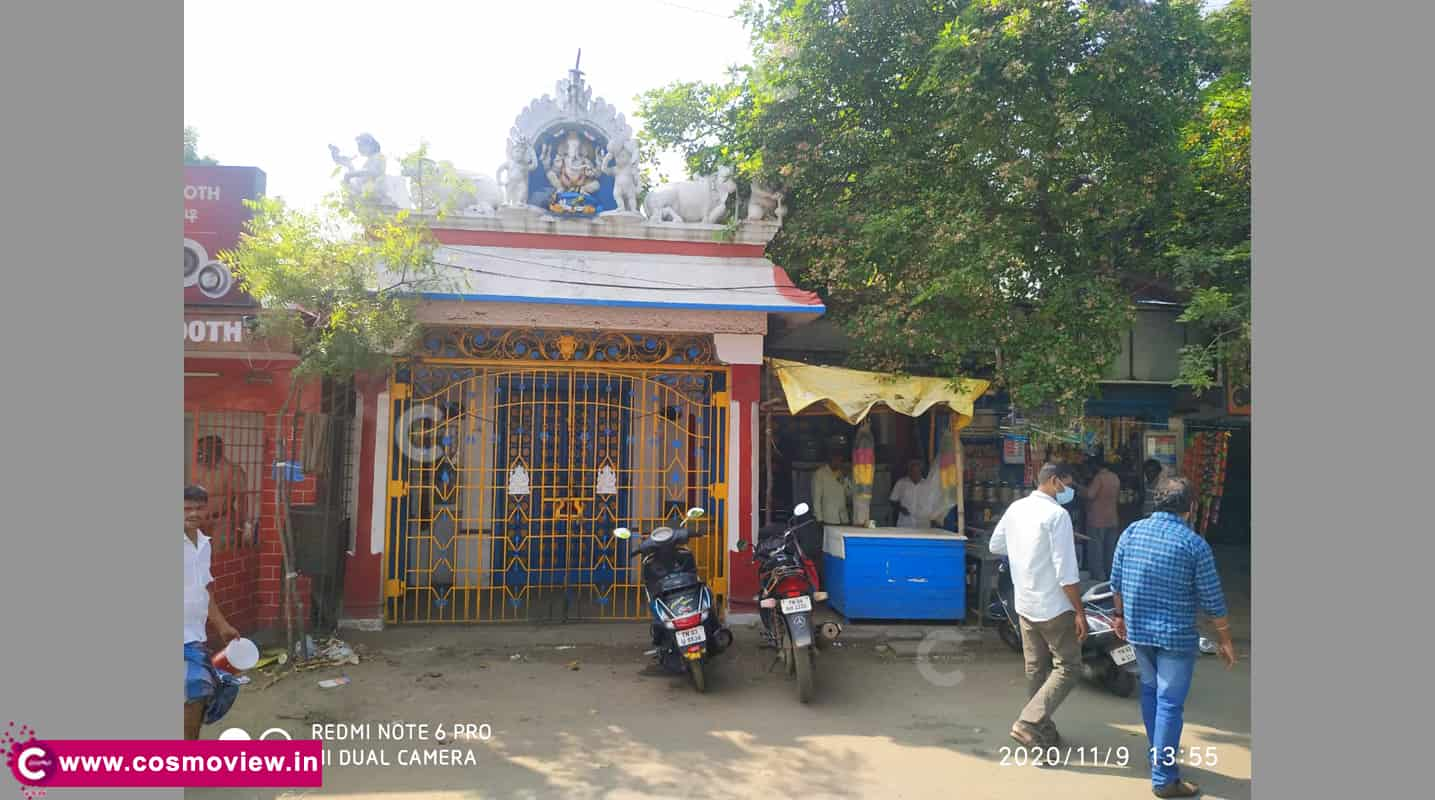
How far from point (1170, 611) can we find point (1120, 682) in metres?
2.08

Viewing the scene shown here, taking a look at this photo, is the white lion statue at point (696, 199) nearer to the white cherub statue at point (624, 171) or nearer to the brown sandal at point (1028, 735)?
the white cherub statue at point (624, 171)

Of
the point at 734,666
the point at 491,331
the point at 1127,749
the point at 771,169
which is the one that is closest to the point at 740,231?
the point at 771,169

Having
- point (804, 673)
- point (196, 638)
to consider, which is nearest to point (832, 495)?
point (804, 673)

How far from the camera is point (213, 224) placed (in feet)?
26.7

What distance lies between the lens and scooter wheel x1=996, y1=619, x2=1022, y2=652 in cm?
712

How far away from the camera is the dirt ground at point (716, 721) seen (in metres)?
4.50

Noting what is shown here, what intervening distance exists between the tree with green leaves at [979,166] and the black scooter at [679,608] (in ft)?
10.0

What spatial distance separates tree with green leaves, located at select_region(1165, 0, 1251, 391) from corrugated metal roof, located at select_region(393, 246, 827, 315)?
3.44 metres

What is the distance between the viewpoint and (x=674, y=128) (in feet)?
34.1

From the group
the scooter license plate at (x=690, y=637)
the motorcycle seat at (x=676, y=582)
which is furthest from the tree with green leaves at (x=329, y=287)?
the scooter license plate at (x=690, y=637)

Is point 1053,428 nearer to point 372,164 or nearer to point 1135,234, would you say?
point 1135,234

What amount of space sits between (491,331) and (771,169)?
315cm

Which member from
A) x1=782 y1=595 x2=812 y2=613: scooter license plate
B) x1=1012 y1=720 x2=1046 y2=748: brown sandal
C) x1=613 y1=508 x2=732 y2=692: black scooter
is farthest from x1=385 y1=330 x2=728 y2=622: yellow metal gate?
x1=1012 y1=720 x2=1046 y2=748: brown sandal

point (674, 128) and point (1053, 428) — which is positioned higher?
point (674, 128)
